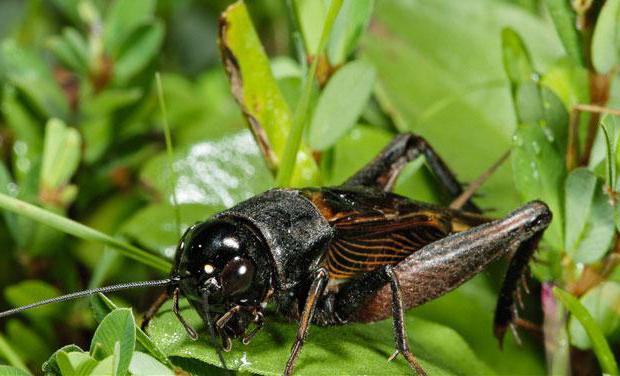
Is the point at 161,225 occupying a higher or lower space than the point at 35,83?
lower

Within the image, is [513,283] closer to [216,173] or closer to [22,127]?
[216,173]

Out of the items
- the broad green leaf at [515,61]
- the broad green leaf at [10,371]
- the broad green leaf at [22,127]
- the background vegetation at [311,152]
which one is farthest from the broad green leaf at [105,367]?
the broad green leaf at [22,127]

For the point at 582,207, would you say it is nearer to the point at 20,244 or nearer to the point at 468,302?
the point at 468,302

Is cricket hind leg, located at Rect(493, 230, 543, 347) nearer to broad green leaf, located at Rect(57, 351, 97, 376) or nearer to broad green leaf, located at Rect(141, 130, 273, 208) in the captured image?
broad green leaf, located at Rect(141, 130, 273, 208)

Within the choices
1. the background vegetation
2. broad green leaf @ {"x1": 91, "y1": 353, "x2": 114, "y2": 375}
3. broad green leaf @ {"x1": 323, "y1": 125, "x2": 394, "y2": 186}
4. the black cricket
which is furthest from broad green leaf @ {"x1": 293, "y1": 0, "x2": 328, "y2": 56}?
broad green leaf @ {"x1": 91, "y1": 353, "x2": 114, "y2": 375}

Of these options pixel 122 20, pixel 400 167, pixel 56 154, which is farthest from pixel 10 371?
pixel 122 20

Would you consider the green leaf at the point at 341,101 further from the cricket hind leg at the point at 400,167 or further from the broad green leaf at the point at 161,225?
the broad green leaf at the point at 161,225
